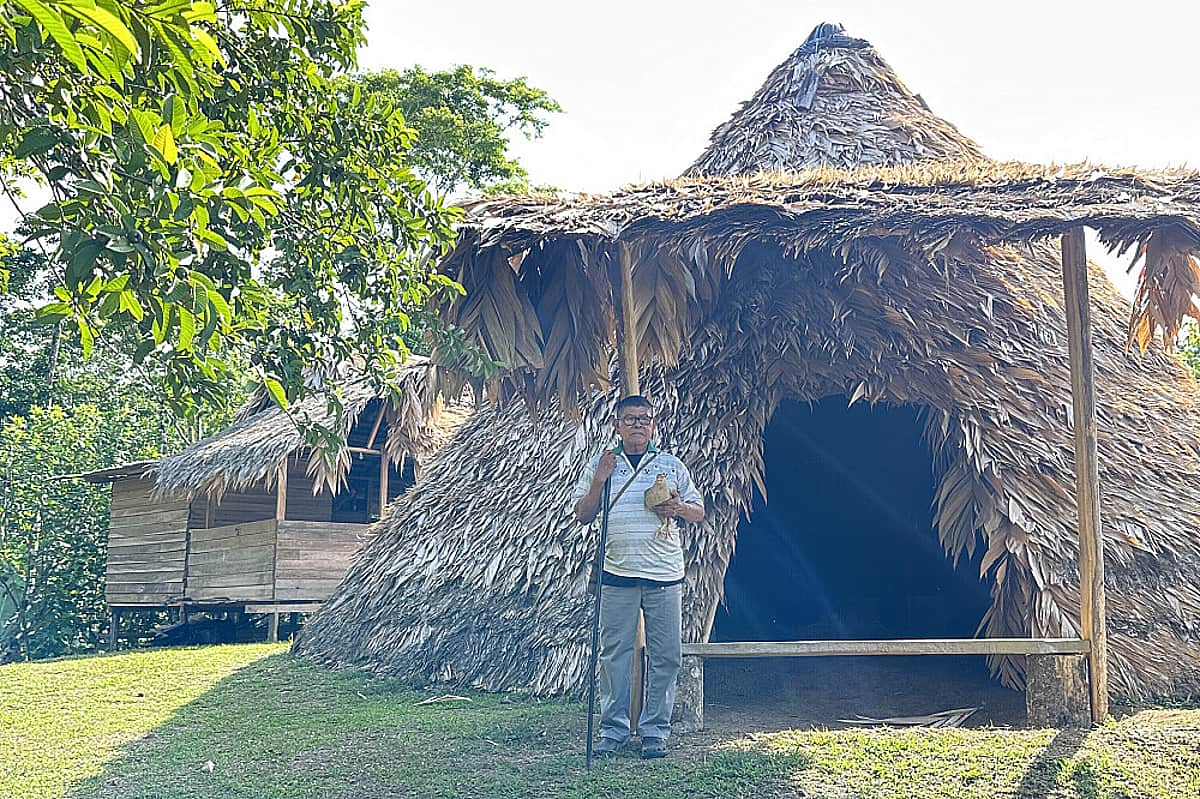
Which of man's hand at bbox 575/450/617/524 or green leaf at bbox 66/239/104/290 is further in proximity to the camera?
man's hand at bbox 575/450/617/524

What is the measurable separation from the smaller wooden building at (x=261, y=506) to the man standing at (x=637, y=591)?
519 centimetres

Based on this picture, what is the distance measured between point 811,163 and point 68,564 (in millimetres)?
11808

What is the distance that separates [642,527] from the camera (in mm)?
4492

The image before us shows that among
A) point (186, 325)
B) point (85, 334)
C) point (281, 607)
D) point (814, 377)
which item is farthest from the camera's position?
point (281, 607)

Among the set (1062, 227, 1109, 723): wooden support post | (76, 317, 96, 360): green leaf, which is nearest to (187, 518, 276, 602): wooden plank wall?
(1062, 227, 1109, 723): wooden support post

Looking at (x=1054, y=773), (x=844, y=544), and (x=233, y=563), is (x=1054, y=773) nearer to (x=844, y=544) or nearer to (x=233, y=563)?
(x=844, y=544)

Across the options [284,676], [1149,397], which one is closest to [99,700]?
[284,676]

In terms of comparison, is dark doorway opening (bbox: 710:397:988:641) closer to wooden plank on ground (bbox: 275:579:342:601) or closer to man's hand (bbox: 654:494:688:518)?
man's hand (bbox: 654:494:688:518)

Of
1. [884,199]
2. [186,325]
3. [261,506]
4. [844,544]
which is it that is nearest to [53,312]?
[186,325]

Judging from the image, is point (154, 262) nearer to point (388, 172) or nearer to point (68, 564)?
point (388, 172)

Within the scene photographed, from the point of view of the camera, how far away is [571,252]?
15.6 feet

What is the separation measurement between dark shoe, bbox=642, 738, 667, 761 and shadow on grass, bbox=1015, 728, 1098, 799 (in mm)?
1299

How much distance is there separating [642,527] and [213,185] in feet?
7.75

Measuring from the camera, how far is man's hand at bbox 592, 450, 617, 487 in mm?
4473
